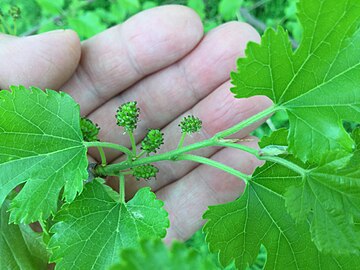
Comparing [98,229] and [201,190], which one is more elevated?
[98,229]

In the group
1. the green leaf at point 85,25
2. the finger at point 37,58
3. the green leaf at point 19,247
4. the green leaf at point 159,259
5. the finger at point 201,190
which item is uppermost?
the green leaf at point 159,259

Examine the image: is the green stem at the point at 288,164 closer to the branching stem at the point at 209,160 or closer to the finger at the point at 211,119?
the branching stem at the point at 209,160

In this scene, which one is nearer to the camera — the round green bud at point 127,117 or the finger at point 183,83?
the round green bud at point 127,117

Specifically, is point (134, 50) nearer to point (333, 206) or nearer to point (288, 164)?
point (288, 164)

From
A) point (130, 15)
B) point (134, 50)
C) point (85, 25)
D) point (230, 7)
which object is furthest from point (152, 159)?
point (130, 15)

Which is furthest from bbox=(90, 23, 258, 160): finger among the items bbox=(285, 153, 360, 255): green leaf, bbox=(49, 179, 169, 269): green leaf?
bbox=(285, 153, 360, 255): green leaf

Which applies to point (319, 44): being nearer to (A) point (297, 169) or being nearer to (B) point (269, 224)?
(A) point (297, 169)

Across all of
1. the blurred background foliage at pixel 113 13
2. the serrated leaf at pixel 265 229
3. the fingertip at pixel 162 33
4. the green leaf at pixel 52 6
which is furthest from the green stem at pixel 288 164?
the green leaf at pixel 52 6
